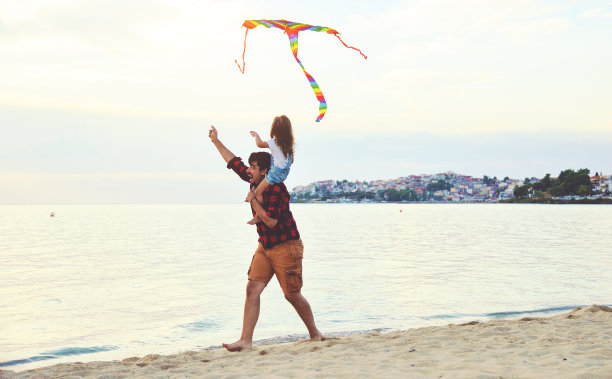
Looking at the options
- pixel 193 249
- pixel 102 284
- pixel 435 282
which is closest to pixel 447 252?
pixel 435 282

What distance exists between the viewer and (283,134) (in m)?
4.90

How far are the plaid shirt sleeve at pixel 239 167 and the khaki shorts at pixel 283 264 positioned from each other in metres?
0.72

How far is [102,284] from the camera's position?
13773 mm

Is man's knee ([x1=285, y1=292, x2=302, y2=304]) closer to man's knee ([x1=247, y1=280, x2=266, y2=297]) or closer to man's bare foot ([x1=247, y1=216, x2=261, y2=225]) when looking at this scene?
man's knee ([x1=247, y1=280, x2=266, y2=297])

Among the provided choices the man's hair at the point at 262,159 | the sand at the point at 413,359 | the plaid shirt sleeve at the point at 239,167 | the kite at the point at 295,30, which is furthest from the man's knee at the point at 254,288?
the kite at the point at 295,30

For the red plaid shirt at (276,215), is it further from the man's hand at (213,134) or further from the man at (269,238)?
the man's hand at (213,134)

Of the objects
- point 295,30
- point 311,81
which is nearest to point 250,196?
point 311,81

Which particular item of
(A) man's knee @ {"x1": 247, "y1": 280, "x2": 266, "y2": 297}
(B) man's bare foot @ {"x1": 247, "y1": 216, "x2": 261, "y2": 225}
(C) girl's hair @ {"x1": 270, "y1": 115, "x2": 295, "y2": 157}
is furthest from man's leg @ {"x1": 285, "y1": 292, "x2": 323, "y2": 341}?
(C) girl's hair @ {"x1": 270, "y1": 115, "x2": 295, "y2": 157}

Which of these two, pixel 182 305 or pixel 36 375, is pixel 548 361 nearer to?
pixel 36 375

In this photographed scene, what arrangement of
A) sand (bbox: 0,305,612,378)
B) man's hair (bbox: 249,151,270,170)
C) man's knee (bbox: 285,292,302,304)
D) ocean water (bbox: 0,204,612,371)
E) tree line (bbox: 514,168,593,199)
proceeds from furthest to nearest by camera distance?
tree line (bbox: 514,168,593,199)
ocean water (bbox: 0,204,612,371)
man's knee (bbox: 285,292,302,304)
man's hair (bbox: 249,151,270,170)
sand (bbox: 0,305,612,378)

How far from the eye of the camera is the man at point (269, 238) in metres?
5.05

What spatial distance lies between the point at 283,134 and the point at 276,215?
786mm

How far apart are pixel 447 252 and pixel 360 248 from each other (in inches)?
169

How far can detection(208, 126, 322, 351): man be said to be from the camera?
5055mm
